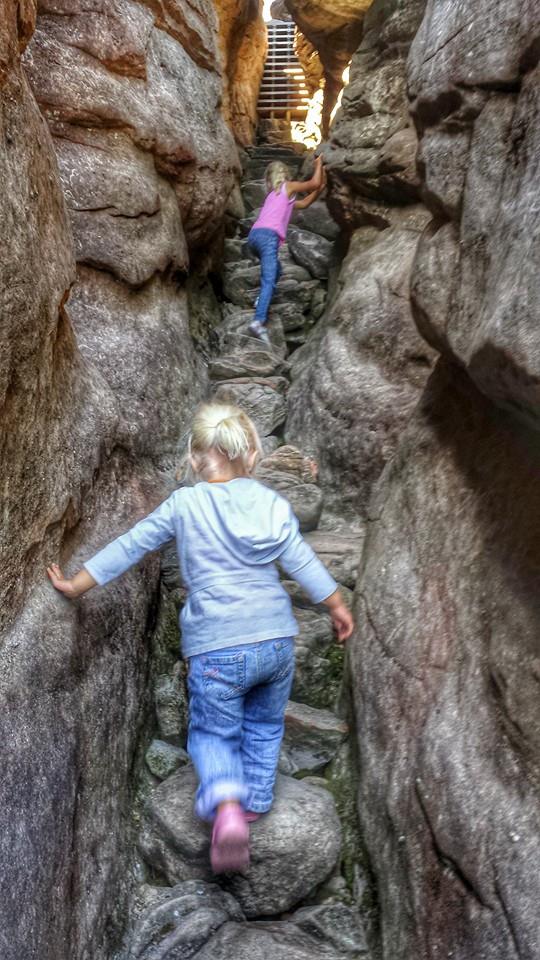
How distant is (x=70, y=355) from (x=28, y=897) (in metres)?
1.92

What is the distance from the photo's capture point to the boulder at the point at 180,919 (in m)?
2.65

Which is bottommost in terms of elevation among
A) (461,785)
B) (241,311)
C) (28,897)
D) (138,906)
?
(138,906)

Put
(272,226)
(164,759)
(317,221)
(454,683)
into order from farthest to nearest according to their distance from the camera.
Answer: (317,221) → (272,226) → (164,759) → (454,683)

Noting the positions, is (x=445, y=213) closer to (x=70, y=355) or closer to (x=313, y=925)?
(x=70, y=355)

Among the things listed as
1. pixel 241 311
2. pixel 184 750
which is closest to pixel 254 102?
pixel 241 311

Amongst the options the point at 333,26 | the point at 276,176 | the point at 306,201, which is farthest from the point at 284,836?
the point at 333,26

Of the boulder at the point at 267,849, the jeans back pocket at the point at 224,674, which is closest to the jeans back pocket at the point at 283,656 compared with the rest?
the jeans back pocket at the point at 224,674

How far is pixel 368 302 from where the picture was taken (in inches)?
202

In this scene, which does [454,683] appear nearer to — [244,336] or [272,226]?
[244,336]

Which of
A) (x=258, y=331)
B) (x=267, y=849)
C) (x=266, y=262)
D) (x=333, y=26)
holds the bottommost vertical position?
(x=267, y=849)

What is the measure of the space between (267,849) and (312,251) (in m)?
5.08

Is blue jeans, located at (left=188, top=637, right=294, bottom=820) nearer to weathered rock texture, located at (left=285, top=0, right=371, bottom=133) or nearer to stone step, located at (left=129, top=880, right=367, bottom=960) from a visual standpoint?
stone step, located at (left=129, top=880, right=367, bottom=960)

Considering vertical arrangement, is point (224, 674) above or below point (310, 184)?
below

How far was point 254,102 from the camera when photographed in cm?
1271
